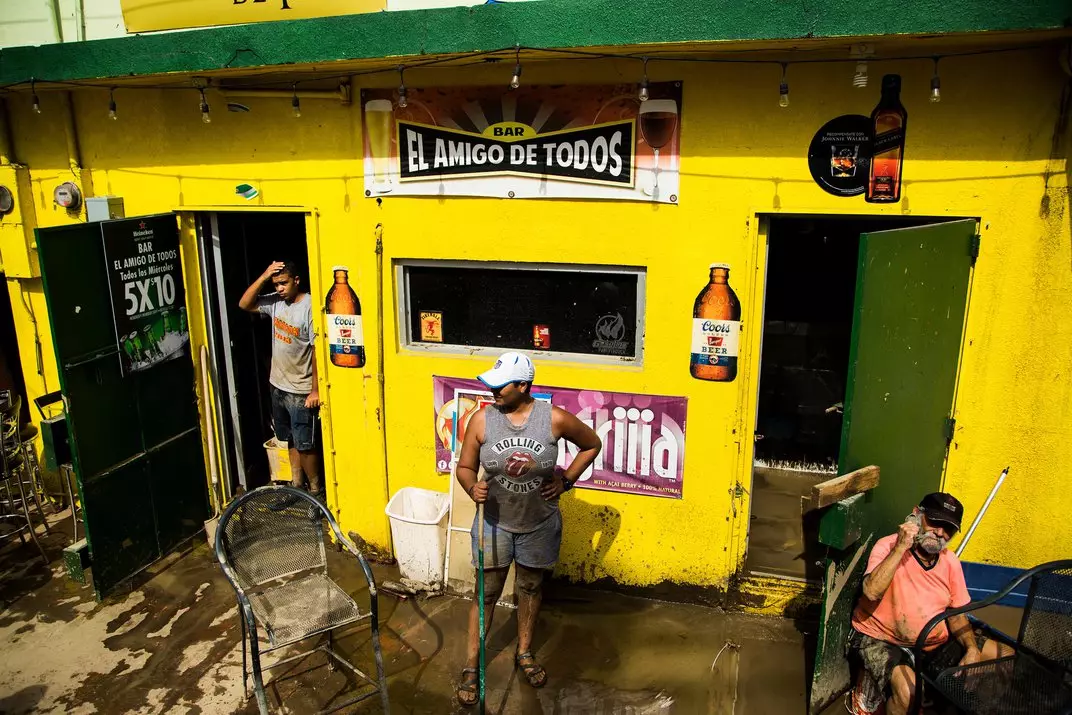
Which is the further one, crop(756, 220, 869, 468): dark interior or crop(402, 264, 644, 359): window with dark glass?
crop(756, 220, 869, 468): dark interior

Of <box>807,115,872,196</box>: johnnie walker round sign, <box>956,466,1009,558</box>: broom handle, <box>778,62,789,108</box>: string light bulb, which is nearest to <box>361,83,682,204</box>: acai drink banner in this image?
<box>778,62,789,108</box>: string light bulb

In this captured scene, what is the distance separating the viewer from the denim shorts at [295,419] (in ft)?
20.9

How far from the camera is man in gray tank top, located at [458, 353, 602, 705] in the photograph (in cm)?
435

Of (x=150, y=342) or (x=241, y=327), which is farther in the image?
(x=241, y=327)

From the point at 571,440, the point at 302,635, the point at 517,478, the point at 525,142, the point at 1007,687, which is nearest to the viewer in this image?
the point at 1007,687

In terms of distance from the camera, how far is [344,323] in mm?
5895

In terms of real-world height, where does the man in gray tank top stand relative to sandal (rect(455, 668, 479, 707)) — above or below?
above

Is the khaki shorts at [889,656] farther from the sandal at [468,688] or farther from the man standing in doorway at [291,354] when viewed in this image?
the man standing in doorway at [291,354]

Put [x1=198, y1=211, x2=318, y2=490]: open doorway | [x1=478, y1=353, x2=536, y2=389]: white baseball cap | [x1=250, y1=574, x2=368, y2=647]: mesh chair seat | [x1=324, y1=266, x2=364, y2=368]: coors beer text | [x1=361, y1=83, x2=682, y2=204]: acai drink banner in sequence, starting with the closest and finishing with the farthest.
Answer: [x1=250, y1=574, x2=368, y2=647]: mesh chair seat < [x1=478, y1=353, x2=536, y2=389]: white baseball cap < [x1=361, y1=83, x2=682, y2=204]: acai drink banner < [x1=324, y1=266, x2=364, y2=368]: coors beer text < [x1=198, y1=211, x2=318, y2=490]: open doorway

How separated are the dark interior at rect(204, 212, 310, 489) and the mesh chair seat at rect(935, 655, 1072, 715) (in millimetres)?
5917

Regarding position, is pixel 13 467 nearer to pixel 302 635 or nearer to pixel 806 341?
pixel 302 635

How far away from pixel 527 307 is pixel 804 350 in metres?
3.76

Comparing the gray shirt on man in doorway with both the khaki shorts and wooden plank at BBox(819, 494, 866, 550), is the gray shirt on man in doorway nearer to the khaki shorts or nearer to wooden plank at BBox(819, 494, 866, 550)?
wooden plank at BBox(819, 494, 866, 550)

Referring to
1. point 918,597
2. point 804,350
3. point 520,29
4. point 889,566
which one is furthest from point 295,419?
point 804,350
